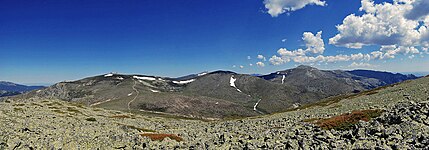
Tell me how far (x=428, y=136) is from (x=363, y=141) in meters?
3.65

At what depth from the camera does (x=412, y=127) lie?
70.7ft

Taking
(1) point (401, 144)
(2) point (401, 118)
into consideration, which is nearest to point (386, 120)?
Result: (2) point (401, 118)

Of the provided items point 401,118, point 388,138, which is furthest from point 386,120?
point 388,138

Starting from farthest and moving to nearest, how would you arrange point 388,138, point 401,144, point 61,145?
point 61,145, point 388,138, point 401,144

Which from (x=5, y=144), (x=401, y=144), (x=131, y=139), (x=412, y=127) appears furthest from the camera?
(x=131, y=139)

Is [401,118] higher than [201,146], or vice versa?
[401,118]

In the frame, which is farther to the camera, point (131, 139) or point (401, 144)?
point (131, 139)

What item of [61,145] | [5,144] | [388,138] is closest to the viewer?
[388,138]

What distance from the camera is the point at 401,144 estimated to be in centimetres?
1809

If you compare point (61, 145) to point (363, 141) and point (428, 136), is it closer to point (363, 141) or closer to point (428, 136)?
point (363, 141)

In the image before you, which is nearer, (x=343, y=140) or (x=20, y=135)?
(x=343, y=140)

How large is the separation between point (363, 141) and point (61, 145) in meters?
23.3

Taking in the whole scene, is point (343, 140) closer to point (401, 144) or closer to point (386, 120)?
point (401, 144)

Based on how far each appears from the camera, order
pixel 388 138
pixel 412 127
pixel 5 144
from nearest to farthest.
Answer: pixel 388 138 < pixel 412 127 < pixel 5 144
